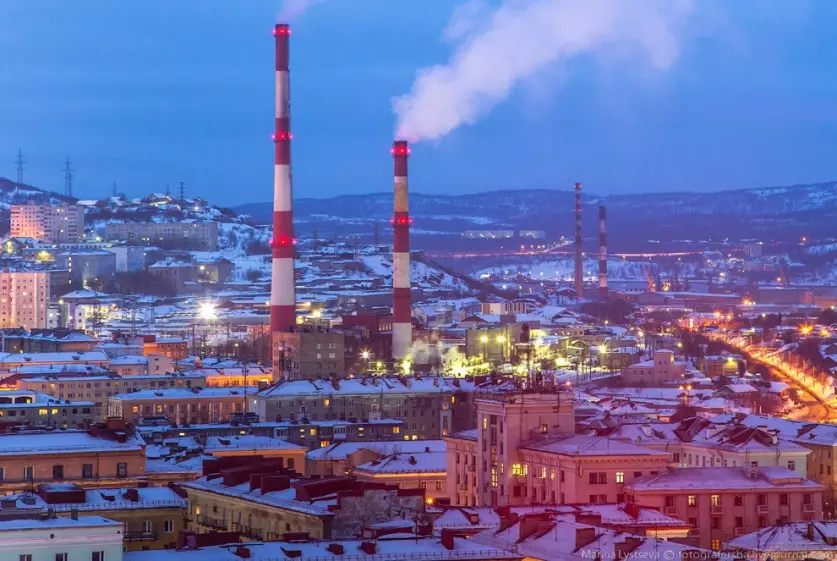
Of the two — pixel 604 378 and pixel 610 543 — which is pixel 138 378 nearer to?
pixel 604 378

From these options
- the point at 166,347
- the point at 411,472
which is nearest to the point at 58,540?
the point at 411,472

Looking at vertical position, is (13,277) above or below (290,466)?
above

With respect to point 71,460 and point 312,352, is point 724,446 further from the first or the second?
point 312,352

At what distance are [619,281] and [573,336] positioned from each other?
8988 cm

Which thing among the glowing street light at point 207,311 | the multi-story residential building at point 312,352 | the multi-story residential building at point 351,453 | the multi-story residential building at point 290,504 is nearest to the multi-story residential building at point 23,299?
the glowing street light at point 207,311

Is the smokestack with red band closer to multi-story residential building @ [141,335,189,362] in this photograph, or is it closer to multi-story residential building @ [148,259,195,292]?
multi-story residential building @ [141,335,189,362]

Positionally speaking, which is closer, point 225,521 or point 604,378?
point 225,521

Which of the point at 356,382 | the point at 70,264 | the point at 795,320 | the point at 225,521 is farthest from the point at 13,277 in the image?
the point at 225,521

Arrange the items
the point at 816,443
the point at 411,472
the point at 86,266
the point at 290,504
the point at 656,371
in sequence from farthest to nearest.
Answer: the point at 86,266 → the point at 656,371 → the point at 816,443 → the point at 411,472 → the point at 290,504

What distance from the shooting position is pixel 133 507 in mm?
32250

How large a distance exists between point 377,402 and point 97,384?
13.0 meters

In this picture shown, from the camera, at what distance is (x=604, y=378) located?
3155 inches

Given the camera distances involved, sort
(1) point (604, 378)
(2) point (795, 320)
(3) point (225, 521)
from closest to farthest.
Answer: (3) point (225, 521) → (1) point (604, 378) → (2) point (795, 320)

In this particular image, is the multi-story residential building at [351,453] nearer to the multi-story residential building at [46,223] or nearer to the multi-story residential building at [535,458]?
the multi-story residential building at [535,458]
